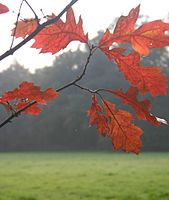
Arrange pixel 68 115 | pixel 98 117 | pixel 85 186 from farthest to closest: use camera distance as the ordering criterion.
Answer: pixel 68 115 < pixel 85 186 < pixel 98 117

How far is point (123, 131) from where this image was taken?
0.48 metres

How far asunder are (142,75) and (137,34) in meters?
0.04

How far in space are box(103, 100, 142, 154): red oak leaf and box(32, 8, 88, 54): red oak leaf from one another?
0.10 m

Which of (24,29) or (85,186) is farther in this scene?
(85,186)

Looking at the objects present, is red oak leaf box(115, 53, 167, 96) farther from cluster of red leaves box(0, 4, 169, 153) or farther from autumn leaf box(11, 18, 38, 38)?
autumn leaf box(11, 18, 38, 38)

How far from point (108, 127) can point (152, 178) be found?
7.04 m

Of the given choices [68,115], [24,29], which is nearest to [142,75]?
[24,29]

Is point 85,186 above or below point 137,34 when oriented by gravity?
above

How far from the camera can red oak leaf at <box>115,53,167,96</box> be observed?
414 mm

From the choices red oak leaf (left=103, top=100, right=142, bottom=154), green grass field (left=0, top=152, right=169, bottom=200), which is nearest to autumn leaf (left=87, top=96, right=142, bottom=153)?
red oak leaf (left=103, top=100, right=142, bottom=154)

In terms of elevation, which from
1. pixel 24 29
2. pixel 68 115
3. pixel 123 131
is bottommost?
pixel 123 131

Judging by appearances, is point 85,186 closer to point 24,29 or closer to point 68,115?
point 24,29

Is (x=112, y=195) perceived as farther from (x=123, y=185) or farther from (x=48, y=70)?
(x=48, y=70)

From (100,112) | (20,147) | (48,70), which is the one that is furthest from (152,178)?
(48,70)
